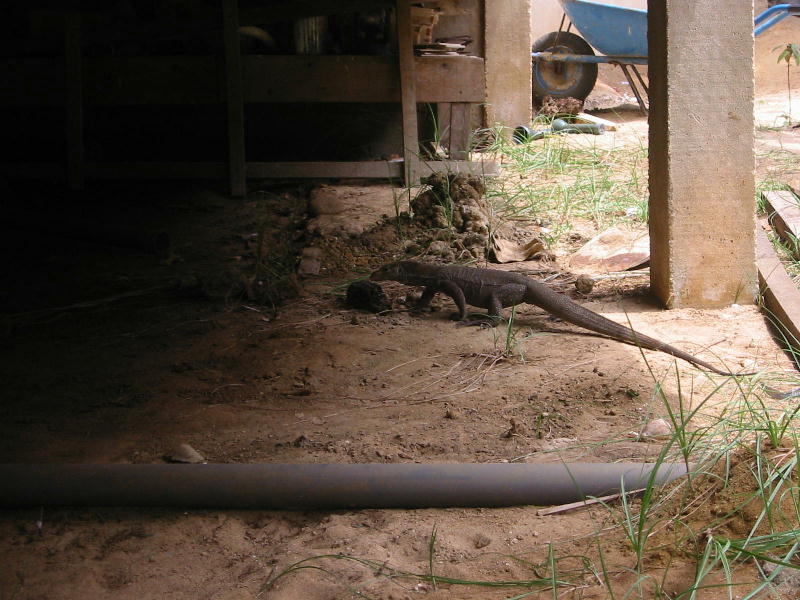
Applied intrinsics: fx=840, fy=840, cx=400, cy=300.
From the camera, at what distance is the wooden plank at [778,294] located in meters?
4.39

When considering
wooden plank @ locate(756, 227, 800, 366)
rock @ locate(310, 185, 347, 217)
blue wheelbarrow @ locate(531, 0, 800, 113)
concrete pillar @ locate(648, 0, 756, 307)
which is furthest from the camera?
blue wheelbarrow @ locate(531, 0, 800, 113)

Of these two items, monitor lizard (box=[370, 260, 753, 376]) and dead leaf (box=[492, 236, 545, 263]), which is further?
dead leaf (box=[492, 236, 545, 263])

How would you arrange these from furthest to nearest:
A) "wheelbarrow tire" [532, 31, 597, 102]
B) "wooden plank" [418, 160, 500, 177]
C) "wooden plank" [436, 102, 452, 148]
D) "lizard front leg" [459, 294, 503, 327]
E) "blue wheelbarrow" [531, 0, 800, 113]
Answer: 1. "wheelbarrow tire" [532, 31, 597, 102]
2. "blue wheelbarrow" [531, 0, 800, 113]
3. "wooden plank" [436, 102, 452, 148]
4. "wooden plank" [418, 160, 500, 177]
5. "lizard front leg" [459, 294, 503, 327]

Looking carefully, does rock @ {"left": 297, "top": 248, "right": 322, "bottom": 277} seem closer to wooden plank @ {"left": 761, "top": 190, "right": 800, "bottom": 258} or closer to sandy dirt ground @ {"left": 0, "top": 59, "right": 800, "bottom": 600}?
sandy dirt ground @ {"left": 0, "top": 59, "right": 800, "bottom": 600}

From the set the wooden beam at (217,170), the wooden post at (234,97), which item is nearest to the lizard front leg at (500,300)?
the wooden beam at (217,170)

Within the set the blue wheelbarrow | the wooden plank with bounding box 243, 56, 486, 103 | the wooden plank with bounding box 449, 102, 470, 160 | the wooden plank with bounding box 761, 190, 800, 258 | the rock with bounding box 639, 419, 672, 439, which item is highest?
the blue wheelbarrow

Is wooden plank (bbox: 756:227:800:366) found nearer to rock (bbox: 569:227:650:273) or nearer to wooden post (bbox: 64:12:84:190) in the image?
rock (bbox: 569:227:650:273)

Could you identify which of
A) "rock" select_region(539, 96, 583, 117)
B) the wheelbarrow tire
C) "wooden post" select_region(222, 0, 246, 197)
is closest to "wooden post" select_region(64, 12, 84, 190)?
"wooden post" select_region(222, 0, 246, 197)

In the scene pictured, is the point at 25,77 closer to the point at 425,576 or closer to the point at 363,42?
the point at 363,42

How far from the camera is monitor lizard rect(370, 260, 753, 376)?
4.73 m

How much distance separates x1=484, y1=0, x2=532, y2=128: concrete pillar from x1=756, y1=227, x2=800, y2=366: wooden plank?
5655mm

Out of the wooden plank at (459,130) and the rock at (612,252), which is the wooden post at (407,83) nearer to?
the wooden plank at (459,130)

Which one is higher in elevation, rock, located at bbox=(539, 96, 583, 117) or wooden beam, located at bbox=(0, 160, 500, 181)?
rock, located at bbox=(539, 96, 583, 117)

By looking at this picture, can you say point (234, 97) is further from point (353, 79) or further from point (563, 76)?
point (563, 76)
